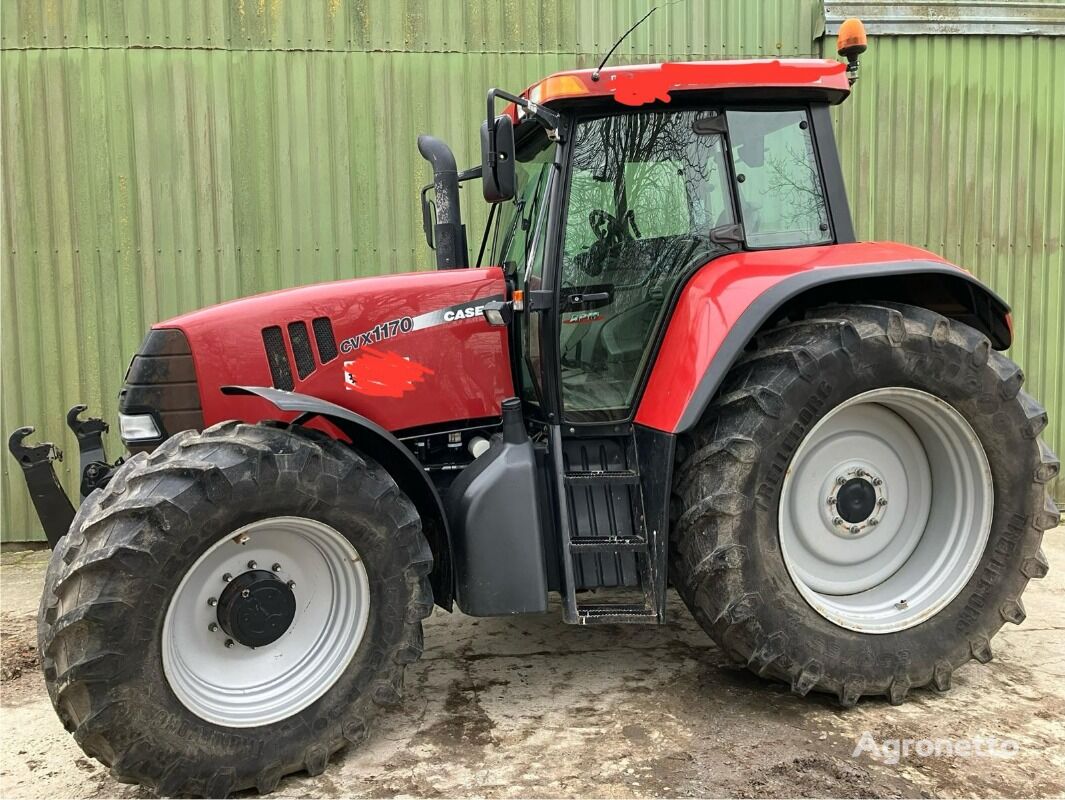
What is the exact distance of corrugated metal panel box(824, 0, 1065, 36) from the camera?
5.96 m

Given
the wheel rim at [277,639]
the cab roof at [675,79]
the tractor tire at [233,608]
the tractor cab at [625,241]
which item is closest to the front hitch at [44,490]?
the tractor tire at [233,608]

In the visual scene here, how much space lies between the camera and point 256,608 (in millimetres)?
2797

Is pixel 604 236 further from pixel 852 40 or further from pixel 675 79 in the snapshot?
pixel 852 40

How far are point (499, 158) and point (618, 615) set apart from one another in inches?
66.6

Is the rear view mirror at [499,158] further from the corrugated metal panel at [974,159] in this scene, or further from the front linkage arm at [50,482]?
the corrugated metal panel at [974,159]

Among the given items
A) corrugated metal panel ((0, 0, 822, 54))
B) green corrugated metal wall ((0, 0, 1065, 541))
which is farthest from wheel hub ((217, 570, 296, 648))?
corrugated metal panel ((0, 0, 822, 54))

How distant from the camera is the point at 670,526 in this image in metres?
3.19

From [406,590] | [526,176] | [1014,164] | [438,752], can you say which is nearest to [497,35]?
[526,176]

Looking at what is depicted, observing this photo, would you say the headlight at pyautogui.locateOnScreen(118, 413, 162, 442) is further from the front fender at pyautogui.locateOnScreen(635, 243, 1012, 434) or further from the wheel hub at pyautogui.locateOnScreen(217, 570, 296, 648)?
the front fender at pyautogui.locateOnScreen(635, 243, 1012, 434)

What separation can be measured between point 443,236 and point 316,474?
1728 mm

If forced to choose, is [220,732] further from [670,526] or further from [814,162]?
[814,162]

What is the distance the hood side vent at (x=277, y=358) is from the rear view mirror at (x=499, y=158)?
37.1 inches


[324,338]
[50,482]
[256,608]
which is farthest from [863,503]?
[50,482]

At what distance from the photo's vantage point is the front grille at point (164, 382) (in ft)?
10.3
